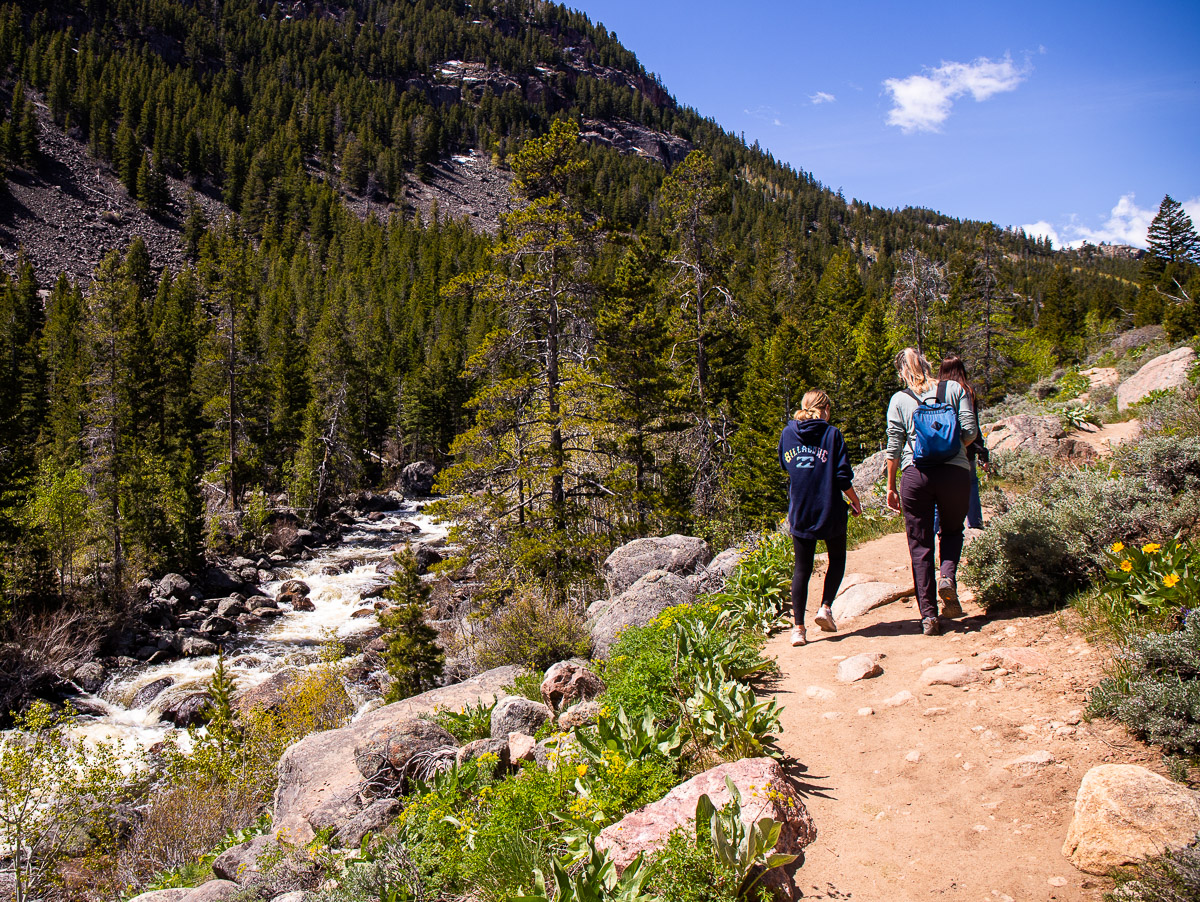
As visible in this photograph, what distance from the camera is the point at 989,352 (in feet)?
108

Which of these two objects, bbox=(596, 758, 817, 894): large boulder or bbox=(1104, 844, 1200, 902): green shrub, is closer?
bbox=(1104, 844, 1200, 902): green shrub

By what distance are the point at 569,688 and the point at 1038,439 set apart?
10.3 metres

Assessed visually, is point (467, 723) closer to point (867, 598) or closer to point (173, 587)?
point (867, 598)

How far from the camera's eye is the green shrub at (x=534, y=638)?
10.3 m

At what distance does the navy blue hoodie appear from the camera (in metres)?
5.39

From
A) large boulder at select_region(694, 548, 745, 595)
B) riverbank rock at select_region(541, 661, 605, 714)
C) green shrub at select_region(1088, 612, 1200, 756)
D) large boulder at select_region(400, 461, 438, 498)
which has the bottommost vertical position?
large boulder at select_region(400, 461, 438, 498)

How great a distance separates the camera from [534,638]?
10.5 m

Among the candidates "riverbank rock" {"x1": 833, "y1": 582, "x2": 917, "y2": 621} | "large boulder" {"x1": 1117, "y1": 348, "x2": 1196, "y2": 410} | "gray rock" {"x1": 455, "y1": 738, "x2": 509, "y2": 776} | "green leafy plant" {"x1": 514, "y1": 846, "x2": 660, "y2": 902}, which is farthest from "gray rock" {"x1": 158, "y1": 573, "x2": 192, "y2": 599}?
"large boulder" {"x1": 1117, "y1": 348, "x2": 1196, "y2": 410}

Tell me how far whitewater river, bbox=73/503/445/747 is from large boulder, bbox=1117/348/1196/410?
20.5 meters

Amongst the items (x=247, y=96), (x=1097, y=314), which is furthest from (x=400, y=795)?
(x=247, y=96)

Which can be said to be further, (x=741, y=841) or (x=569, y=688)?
(x=569, y=688)

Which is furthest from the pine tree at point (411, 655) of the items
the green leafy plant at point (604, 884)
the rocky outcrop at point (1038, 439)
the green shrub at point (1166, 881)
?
the green shrub at point (1166, 881)

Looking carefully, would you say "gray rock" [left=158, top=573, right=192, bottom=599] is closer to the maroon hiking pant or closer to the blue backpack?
the maroon hiking pant

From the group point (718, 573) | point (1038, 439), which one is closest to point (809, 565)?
point (718, 573)
